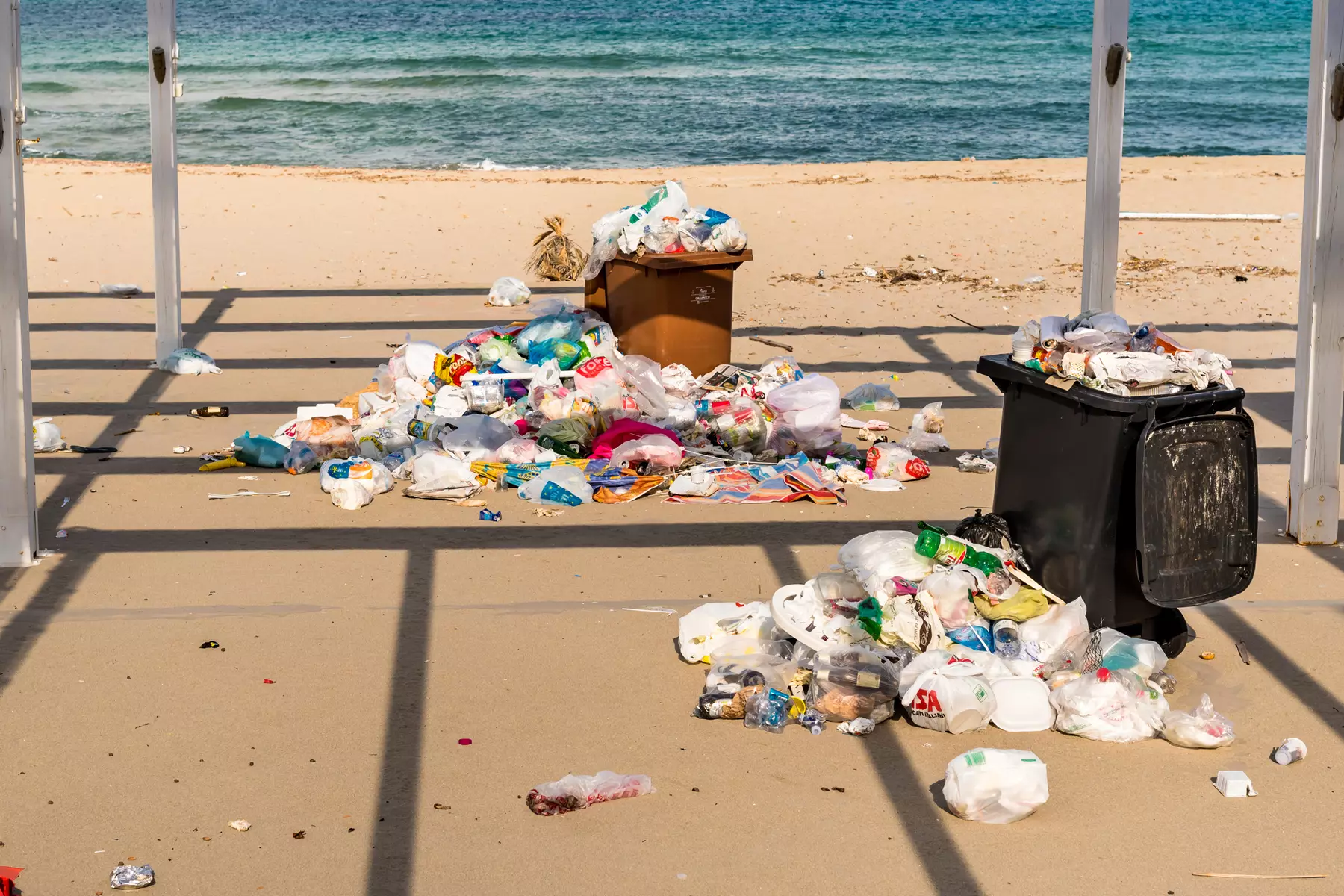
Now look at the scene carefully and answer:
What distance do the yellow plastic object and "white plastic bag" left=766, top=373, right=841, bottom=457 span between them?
2884mm

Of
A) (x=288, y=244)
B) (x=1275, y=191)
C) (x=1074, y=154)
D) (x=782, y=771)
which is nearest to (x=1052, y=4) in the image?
(x=1074, y=154)

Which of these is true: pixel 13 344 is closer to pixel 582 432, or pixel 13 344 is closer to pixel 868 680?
pixel 582 432

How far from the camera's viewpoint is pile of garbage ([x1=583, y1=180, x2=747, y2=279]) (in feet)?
28.7

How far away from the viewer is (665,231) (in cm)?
880

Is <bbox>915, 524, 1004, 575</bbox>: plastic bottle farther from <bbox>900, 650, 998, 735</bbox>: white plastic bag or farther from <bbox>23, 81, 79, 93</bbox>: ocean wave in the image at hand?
<bbox>23, 81, 79, 93</bbox>: ocean wave

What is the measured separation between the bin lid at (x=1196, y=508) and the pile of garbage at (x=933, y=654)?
0.26m

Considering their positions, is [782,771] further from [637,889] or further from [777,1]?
[777,1]

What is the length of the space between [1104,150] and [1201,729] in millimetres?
3957

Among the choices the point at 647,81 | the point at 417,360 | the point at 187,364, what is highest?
the point at 647,81

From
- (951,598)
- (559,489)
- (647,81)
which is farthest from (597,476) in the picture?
(647,81)

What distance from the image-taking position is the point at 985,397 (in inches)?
352

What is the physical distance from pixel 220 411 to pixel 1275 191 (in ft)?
44.3

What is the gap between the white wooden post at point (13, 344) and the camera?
5.59 m

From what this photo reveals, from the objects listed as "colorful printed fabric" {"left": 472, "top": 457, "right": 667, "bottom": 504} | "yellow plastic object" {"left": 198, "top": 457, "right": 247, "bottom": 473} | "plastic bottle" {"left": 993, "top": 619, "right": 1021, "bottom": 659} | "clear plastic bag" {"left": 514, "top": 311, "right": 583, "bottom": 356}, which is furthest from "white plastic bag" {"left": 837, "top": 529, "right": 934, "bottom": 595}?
"clear plastic bag" {"left": 514, "top": 311, "right": 583, "bottom": 356}
